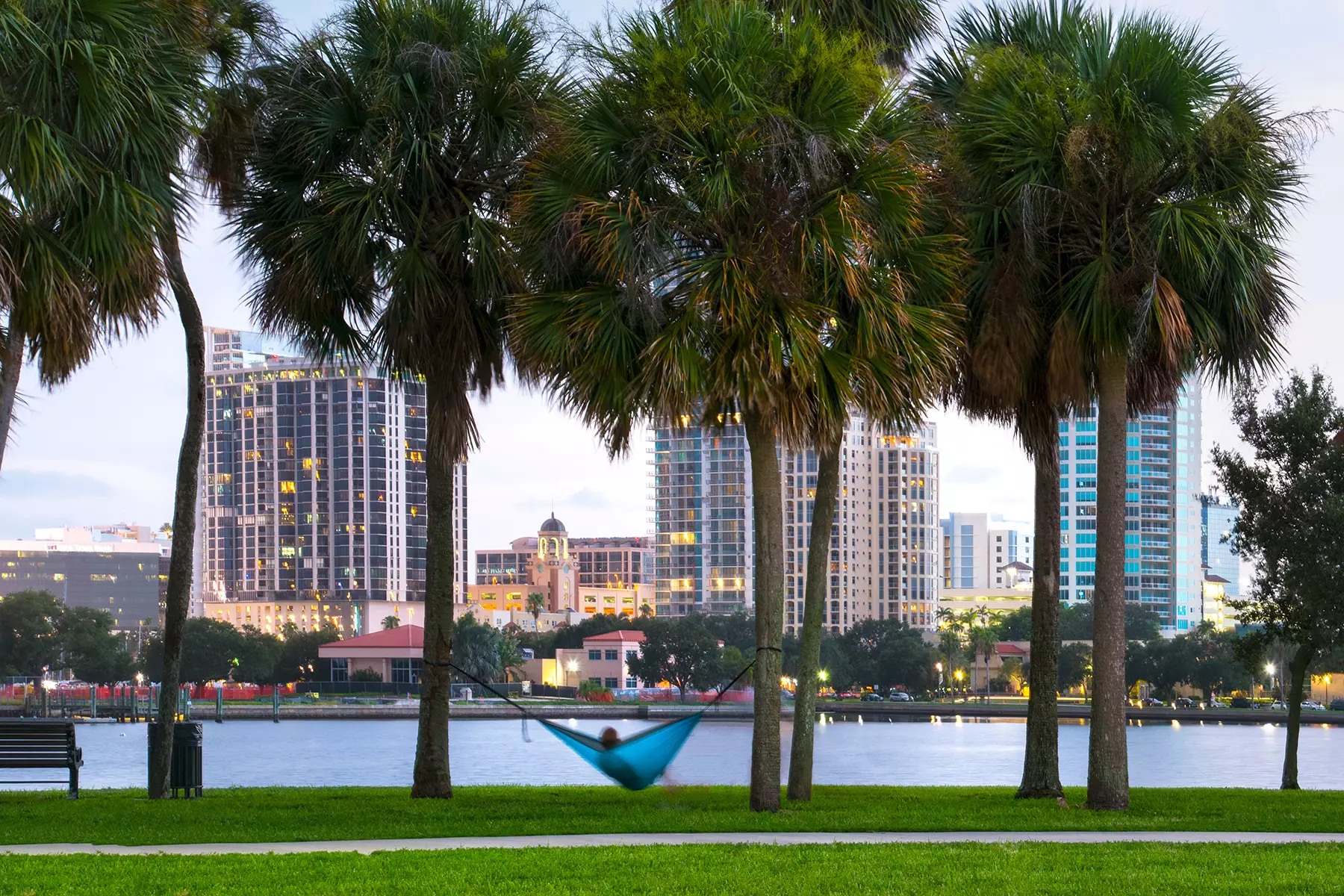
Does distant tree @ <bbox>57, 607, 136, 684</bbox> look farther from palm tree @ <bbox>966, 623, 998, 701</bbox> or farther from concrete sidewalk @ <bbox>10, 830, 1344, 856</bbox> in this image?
concrete sidewalk @ <bbox>10, 830, 1344, 856</bbox>

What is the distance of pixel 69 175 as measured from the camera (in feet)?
45.6

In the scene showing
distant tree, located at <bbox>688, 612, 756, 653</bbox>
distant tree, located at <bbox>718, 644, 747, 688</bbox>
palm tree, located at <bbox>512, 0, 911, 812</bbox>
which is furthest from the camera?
distant tree, located at <bbox>688, 612, 756, 653</bbox>

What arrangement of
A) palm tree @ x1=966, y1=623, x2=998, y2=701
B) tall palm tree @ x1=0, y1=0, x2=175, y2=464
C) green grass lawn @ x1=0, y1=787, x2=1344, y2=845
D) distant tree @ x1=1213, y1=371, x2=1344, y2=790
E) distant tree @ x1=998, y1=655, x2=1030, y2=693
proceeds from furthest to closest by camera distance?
palm tree @ x1=966, y1=623, x2=998, y2=701, distant tree @ x1=998, y1=655, x2=1030, y2=693, distant tree @ x1=1213, y1=371, x2=1344, y2=790, green grass lawn @ x1=0, y1=787, x2=1344, y2=845, tall palm tree @ x1=0, y1=0, x2=175, y2=464

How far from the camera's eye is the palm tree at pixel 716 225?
628 inches

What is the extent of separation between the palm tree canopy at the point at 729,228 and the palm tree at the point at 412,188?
213cm

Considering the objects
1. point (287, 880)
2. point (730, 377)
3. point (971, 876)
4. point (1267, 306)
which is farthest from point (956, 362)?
point (287, 880)

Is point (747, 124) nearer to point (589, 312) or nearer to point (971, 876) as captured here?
point (589, 312)

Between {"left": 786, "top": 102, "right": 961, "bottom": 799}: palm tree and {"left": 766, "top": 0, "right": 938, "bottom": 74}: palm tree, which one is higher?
{"left": 766, "top": 0, "right": 938, "bottom": 74}: palm tree

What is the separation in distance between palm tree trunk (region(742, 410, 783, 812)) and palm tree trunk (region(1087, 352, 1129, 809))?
12.6 ft

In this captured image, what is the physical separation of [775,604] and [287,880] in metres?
7.29

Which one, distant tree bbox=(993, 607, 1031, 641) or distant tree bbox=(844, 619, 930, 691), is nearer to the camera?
distant tree bbox=(844, 619, 930, 691)

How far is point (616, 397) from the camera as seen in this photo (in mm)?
16375

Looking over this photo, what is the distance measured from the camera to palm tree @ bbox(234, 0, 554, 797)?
18.7 m

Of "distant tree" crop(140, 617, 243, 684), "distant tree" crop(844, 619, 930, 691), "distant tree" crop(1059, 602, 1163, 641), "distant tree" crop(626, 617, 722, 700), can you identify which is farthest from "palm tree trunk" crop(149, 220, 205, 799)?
"distant tree" crop(1059, 602, 1163, 641)
